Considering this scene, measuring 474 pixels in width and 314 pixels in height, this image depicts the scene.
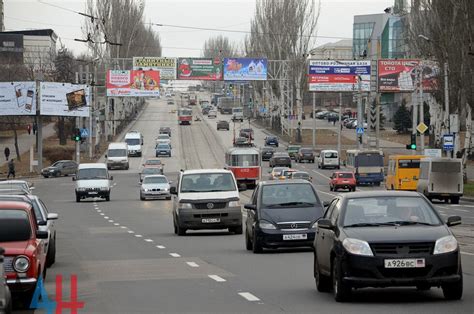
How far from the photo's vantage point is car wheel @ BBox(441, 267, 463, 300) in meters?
14.5

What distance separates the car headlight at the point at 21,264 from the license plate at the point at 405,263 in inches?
184

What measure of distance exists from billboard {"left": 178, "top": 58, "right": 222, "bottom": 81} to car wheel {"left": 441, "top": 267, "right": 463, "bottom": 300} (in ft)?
298

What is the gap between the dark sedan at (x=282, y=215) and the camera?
24.1 metres

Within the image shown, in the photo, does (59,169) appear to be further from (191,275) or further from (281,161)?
(191,275)

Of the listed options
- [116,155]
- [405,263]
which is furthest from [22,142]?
[405,263]

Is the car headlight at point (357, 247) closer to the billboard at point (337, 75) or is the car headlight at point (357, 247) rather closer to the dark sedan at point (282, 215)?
the dark sedan at point (282, 215)

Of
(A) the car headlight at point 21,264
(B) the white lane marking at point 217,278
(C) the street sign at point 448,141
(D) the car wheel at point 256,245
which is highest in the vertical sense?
(A) the car headlight at point 21,264

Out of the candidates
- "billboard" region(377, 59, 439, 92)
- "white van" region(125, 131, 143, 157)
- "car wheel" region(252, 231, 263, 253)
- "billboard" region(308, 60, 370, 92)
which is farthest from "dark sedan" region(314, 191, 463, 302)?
"white van" region(125, 131, 143, 157)

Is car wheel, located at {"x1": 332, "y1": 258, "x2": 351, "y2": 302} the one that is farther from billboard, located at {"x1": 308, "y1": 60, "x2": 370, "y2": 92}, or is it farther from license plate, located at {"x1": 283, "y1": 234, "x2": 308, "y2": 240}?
billboard, located at {"x1": 308, "y1": 60, "x2": 370, "y2": 92}

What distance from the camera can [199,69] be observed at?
4139 inches

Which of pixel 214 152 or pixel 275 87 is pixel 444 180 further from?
pixel 275 87

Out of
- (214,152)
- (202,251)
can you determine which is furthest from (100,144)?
(202,251)

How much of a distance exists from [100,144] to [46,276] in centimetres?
9912

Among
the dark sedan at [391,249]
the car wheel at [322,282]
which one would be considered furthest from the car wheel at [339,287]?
the car wheel at [322,282]
